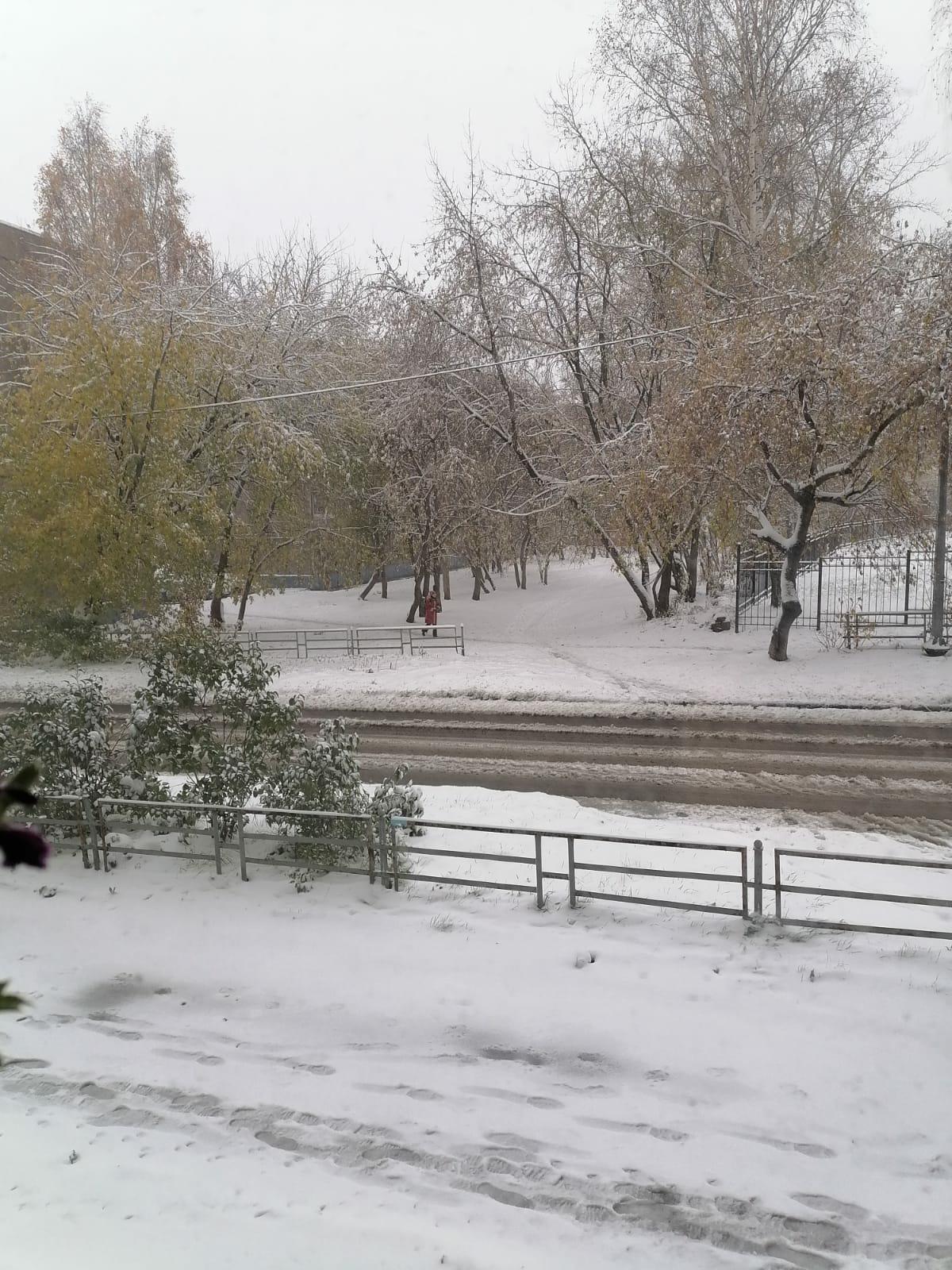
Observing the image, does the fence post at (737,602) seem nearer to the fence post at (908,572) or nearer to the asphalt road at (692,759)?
the fence post at (908,572)

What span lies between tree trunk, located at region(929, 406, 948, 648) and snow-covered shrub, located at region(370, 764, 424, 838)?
1222cm

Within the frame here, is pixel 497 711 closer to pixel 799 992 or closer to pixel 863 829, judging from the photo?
pixel 863 829

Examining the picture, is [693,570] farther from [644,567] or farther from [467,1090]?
[467,1090]

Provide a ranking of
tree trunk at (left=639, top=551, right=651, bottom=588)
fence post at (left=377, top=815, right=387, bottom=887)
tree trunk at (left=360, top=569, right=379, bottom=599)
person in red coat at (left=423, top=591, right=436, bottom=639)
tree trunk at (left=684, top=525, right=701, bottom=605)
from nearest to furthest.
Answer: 1. fence post at (left=377, top=815, right=387, bottom=887)
2. tree trunk at (left=639, top=551, right=651, bottom=588)
3. tree trunk at (left=684, top=525, right=701, bottom=605)
4. person in red coat at (left=423, top=591, right=436, bottom=639)
5. tree trunk at (left=360, top=569, right=379, bottom=599)

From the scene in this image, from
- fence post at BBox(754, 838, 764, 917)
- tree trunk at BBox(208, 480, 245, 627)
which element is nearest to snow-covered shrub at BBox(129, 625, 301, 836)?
fence post at BBox(754, 838, 764, 917)

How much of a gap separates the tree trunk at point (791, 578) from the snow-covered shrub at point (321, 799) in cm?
1246

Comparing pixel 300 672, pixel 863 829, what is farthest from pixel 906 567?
pixel 300 672

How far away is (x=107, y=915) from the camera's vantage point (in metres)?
8.53

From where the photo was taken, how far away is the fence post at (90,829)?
9.47m

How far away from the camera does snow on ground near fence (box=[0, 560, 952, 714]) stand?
59.4 feet

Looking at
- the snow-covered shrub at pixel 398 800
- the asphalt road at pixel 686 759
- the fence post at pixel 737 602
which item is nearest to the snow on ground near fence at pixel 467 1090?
the snow-covered shrub at pixel 398 800

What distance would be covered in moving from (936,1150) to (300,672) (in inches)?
743

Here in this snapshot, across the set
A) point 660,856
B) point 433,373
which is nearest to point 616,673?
point 433,373

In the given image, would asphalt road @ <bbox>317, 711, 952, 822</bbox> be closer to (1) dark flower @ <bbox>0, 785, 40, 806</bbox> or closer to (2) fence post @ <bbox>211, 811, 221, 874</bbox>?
(2) fence post @ <bbox>211, 811, 221, 874</bbox>
